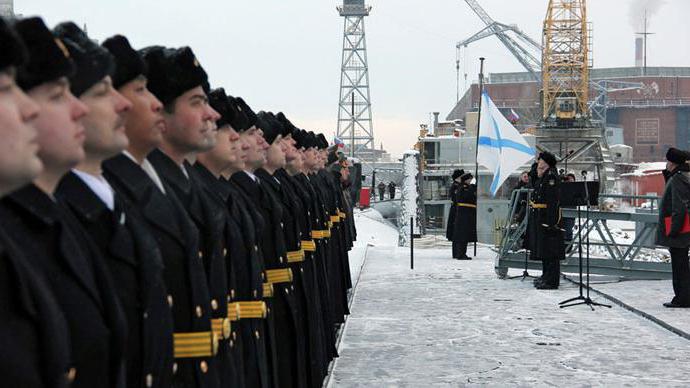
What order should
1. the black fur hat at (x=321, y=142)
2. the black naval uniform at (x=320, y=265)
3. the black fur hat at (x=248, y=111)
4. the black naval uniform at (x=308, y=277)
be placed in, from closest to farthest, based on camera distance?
the black fur hat at (x=248, y=111), the black naval uniform at (x=308, y=277), the black naval uniform at (x=320, y=265), the black fur hat at (x=321, y=142)

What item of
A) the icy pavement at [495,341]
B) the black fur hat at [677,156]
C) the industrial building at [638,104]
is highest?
the industrial building at [638,104]

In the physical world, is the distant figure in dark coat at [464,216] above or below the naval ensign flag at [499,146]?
below

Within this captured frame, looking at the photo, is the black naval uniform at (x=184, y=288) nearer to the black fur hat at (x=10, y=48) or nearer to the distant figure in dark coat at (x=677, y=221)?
the black fur hat at (x=10, y=48)

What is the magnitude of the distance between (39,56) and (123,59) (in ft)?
3.03

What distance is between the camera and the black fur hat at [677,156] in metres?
11.6

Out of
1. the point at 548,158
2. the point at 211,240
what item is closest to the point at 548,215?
the point at 548,158

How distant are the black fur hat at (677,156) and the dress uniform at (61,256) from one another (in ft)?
33.0

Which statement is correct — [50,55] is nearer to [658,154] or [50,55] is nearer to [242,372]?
[242,372]

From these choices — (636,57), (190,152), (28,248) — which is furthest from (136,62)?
(636,57)

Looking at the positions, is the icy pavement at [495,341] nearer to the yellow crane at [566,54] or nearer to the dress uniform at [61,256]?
the dress uniform at [61,256]

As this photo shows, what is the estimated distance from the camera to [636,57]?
397 ft

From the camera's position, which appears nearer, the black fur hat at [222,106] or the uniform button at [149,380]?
the uniform button at [149,380]

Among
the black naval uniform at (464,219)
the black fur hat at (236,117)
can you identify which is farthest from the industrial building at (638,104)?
the black fur hat at (236,117)

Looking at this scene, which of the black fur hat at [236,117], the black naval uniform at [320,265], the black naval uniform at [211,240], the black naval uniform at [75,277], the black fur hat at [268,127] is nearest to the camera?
the black naval uniform at [75,277]
